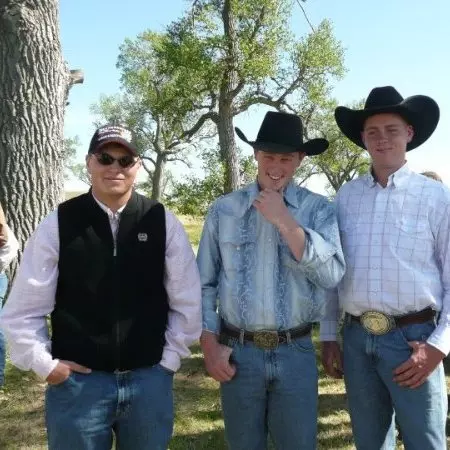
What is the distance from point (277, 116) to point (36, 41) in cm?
376


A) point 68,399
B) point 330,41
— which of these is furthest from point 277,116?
point 330,41

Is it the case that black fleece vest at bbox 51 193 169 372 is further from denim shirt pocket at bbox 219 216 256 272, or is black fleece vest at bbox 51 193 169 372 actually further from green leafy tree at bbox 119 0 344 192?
green leafy tree at bbox 119 0 344 192

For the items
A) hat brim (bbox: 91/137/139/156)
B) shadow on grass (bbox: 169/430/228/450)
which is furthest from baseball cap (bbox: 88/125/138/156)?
shadow on grass (bbox: 169/430/228/450)

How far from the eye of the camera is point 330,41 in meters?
21.8

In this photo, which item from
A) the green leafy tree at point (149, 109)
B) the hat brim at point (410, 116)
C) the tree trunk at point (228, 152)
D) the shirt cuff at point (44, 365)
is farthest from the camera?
the green leafy tree at point (149, 109)

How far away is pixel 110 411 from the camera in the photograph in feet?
7.59

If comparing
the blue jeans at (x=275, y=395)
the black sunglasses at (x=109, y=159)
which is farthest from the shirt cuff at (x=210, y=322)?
the black sunglasses at (x=109, y=159)

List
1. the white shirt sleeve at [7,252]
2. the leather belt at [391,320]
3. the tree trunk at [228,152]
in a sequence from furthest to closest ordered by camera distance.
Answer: the tree trunk at [228,152]
the white shirt sleeve at [7,252]
the leather belt at [391,320]

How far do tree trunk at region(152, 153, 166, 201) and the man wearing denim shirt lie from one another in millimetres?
26935

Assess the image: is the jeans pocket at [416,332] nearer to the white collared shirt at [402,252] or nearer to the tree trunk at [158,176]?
the white collared shirt at [402,252]

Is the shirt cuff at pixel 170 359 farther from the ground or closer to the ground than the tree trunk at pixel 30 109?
closer to the ground

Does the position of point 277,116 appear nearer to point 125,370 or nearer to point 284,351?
point 284,351

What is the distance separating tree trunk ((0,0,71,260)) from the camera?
17.6 feet

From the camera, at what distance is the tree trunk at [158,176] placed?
30.2 m
